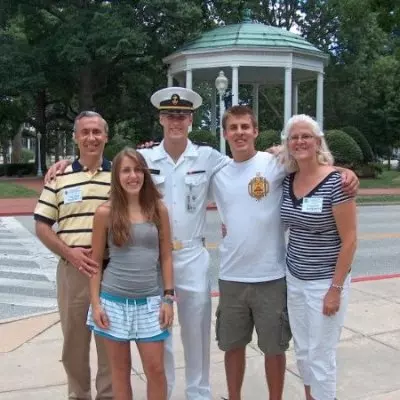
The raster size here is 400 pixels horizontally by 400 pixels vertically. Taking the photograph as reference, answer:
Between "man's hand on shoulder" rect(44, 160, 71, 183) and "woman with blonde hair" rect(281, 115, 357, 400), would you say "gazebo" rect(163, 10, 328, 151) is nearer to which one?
"man's hand on shoulder" rect(44, 160, 71, 183)

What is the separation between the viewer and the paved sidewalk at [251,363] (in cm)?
413

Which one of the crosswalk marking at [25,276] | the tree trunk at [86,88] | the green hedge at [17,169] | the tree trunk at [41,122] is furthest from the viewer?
the green hedge at [17,169]

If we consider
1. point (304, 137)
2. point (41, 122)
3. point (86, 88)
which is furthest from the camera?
point (41, 122)

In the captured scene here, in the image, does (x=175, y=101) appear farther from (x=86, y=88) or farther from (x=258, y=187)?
(x=86, y=88)

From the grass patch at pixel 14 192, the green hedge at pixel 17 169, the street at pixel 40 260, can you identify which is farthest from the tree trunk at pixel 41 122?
the street at pixel 40 260

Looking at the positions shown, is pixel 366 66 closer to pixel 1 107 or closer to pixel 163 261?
pixel 1 107

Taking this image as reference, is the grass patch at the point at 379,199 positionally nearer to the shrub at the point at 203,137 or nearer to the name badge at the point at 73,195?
the shrub at the point at 203,137

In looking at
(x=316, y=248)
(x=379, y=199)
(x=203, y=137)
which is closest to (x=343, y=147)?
(x=379, y=199)

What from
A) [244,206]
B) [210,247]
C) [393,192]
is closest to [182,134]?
[244,206]

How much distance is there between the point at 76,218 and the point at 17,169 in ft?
120

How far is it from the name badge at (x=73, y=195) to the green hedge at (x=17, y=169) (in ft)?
117

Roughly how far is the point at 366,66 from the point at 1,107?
919 inches

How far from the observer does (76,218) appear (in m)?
Result: 3.44

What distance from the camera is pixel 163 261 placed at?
3.27 meters
